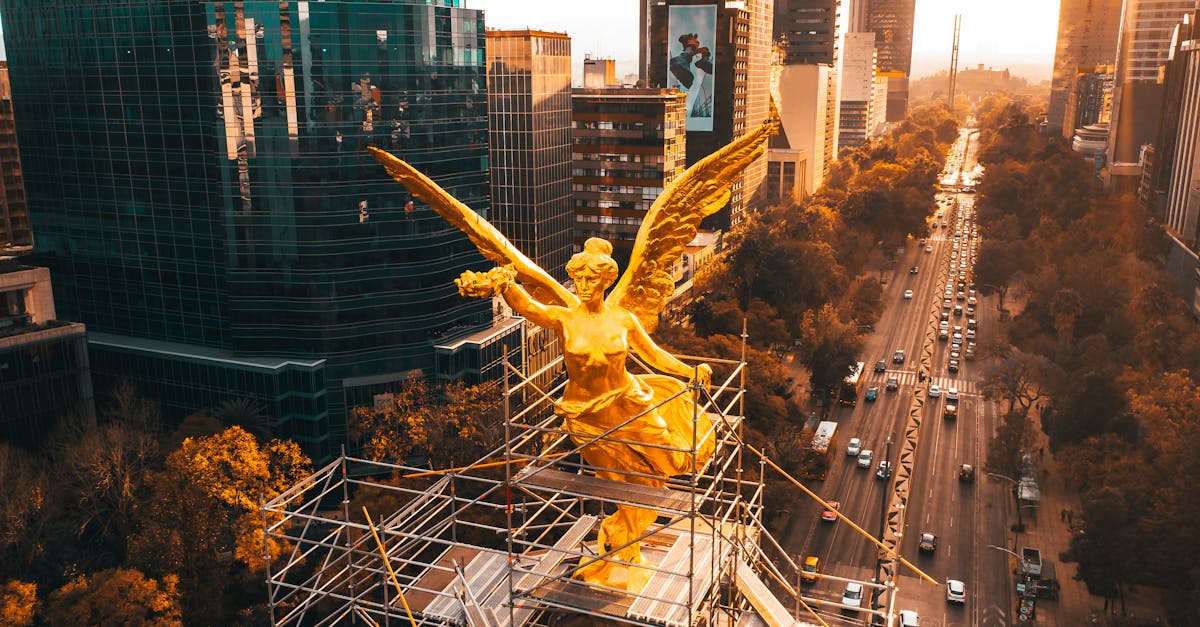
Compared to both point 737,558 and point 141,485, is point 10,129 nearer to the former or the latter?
point 141,485

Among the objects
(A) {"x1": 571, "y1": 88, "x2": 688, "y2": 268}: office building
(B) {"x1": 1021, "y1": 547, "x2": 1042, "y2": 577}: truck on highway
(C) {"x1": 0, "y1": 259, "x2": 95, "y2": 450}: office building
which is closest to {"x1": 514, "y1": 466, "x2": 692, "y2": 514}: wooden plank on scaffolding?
(B) {"x1": 1021, "y1": 547, "x2": 1042, "y2": 577}: truck on highway

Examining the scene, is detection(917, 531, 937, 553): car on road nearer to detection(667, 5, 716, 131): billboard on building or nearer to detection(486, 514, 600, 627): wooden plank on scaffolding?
detection(486, 514, 600, 627): wooden plank on scaffolding

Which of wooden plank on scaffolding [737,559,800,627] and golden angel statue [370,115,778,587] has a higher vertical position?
golden angel statue [370,115,778,587]

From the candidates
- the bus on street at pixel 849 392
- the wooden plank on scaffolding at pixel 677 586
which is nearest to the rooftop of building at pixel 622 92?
the bus on street at pixel 849 392

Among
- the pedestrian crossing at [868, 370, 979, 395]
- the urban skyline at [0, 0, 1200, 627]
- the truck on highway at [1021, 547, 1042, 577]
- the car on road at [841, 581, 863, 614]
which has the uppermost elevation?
the urban skyline at [0, 0, 1200, 627]

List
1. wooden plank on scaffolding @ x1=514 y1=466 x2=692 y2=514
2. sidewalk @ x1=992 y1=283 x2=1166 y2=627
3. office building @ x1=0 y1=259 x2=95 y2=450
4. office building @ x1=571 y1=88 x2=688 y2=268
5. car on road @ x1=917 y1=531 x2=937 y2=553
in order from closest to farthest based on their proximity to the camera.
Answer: wooden plank on scaffolding @ x1=514 y1=466 x2=692 y2=514 < sidewalk @ x1=992 y1=283 x2=1166 y2=627 < office building @ x1=0 y1=259 x2=95 y2=450 < car on road @ x1=917 y1=531 x2=937 y2=553 < office building @ x1=571 y1=88 x2=688 y2=268

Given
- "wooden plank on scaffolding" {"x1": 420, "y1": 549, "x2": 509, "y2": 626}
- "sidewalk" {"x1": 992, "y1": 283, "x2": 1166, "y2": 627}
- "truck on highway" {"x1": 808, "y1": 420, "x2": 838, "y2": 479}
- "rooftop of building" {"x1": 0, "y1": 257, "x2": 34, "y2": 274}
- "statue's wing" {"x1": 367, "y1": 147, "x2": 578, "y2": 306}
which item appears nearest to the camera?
"statue's wing" {"x1": 367, "y1": 147, "x2": 578, "y2": 306}
